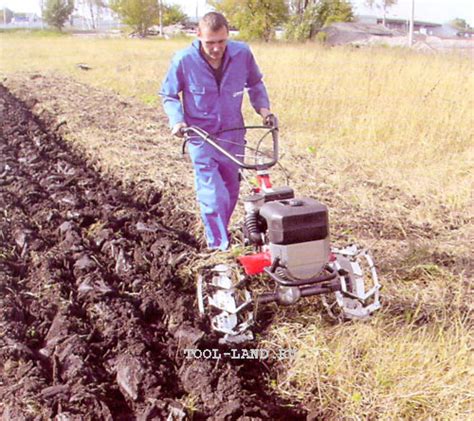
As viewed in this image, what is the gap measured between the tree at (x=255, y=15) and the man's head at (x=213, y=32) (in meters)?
28.0

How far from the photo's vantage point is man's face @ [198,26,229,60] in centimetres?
356

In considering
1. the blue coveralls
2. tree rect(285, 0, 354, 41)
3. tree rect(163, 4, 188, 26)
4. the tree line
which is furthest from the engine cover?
tree rect(163, 4, 188, 26)

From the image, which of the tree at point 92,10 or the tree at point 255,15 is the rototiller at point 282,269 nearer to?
the tree at point 255,15

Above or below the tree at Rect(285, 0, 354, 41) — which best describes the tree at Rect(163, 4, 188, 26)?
above

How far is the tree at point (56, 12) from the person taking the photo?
63.4 m

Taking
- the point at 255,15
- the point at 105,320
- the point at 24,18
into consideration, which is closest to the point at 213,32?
the point at 105,320

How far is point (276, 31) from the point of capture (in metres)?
35.1

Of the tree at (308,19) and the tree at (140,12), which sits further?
the tree at (140,12)

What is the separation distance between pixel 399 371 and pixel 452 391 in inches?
9.9

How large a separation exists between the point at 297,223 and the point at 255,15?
31.4 meters

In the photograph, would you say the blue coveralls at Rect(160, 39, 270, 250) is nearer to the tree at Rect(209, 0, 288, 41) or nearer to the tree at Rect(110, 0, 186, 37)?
the tree at Rect(209, 0, 288, 41)

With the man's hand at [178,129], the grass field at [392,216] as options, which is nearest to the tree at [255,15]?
the grass field at [392,216]

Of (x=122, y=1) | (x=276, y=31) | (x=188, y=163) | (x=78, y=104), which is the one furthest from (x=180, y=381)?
(x=122, y=1)

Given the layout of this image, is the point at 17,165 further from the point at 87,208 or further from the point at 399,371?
the point at 399,371
